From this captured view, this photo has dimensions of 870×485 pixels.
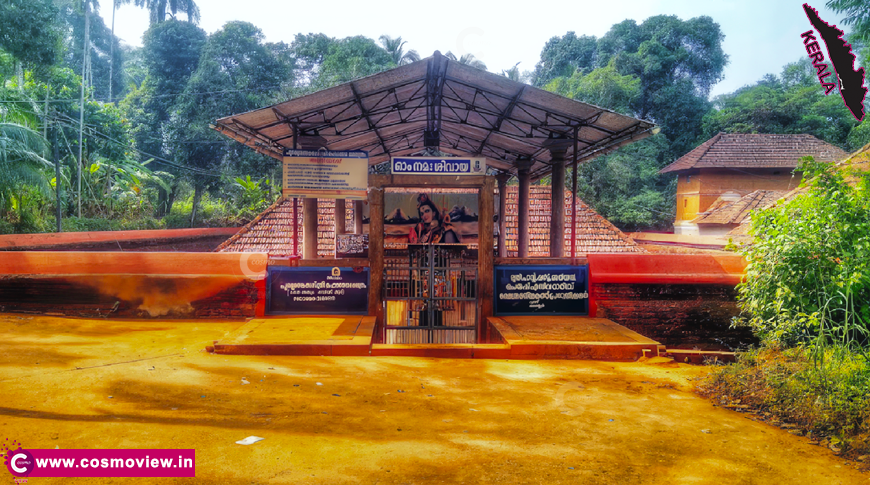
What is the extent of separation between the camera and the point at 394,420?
4078mm

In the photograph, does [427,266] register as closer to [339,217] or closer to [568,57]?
[339,217]

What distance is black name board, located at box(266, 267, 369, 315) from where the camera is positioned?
26.6 ft

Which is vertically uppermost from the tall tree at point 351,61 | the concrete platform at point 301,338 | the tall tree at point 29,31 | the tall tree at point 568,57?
the tall tree at point 568,57

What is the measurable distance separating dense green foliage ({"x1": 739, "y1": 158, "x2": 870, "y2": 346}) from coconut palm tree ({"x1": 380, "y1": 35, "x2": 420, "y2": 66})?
2975 cm

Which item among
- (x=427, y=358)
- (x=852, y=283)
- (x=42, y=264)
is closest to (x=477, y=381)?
(x=427, y=358)

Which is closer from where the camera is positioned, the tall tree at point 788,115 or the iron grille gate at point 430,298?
the iron grille gate at point 430,298

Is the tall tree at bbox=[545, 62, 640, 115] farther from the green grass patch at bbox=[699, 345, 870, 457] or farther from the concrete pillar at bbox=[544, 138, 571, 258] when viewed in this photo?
the green grass patch at bbox=[699, 345, 870, 457]

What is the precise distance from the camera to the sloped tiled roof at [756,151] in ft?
93.5

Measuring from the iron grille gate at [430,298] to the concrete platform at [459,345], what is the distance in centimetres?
104

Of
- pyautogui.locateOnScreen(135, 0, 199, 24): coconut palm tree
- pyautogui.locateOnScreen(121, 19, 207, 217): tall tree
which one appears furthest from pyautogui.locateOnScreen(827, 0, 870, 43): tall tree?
pyautogui.locateOnScreen(135, 0, 199, 24): coconut palm tree

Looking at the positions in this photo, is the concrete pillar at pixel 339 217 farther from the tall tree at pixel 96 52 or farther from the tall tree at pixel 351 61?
the tall tree at pixel 96 52

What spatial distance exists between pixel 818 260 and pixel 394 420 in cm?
439

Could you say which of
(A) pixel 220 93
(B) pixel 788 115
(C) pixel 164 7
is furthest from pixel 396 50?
(B) pixel 788 115

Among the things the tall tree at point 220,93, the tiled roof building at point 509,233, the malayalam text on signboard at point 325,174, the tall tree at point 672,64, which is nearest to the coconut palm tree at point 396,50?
the tall tree at point 220,93
